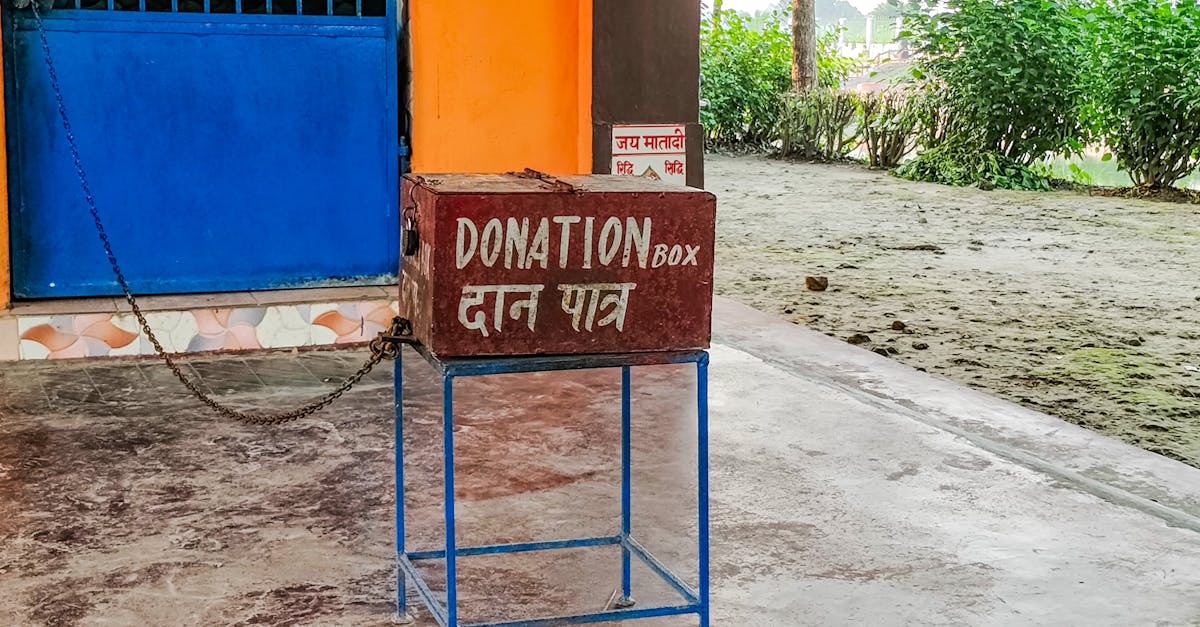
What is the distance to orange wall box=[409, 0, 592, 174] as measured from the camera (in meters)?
6.79

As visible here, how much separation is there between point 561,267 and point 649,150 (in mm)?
3807

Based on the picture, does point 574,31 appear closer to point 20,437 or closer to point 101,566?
point 20,437

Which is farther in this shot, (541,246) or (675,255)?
(675,255)

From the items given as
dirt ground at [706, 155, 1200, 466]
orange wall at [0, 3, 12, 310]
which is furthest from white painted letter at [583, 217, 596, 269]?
orange wall at [0, 3, 12, 310]

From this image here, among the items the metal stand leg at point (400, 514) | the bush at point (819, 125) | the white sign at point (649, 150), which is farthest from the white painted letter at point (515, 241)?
the bush at point (819, 125)

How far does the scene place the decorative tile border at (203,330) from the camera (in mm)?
6199

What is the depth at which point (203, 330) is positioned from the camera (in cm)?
644

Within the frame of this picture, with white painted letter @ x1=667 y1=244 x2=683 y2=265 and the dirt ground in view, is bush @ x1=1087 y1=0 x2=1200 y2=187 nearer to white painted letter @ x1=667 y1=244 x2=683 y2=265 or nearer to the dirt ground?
the dirt ground

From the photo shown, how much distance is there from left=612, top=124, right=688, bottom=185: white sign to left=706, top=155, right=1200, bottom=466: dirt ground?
1.80 meters

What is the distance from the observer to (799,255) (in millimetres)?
11547

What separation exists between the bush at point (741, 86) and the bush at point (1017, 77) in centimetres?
571

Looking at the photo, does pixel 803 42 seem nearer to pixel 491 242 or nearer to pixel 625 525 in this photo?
pixel 625 525

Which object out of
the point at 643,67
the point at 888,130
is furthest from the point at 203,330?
the point at 888,130

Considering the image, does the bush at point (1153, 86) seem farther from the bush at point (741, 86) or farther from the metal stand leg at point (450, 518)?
the metal stand leg at point (450, 518)
